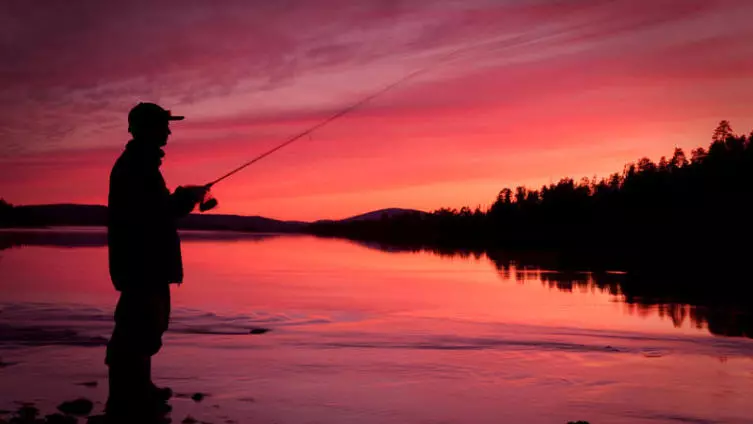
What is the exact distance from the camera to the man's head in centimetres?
665

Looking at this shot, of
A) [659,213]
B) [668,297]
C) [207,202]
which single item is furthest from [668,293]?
[659,213]

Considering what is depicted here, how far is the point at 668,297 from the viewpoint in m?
23.9

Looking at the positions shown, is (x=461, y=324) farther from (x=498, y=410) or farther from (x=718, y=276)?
(x=718, y=276)

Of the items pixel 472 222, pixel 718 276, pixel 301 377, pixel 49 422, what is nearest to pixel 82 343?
pixel 301 377

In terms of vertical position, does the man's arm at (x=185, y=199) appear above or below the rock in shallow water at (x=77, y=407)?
above

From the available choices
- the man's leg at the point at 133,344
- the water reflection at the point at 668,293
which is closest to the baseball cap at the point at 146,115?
the man's leg at the point at 133,344

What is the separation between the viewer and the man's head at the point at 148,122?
6.65 m

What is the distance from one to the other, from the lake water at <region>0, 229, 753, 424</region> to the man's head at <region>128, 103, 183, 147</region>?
301cm

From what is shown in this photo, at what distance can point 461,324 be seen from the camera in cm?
1712

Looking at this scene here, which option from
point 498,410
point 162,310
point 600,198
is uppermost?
point 600,198

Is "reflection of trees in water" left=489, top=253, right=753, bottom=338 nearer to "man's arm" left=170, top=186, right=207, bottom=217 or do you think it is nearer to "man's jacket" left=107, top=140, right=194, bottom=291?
"man's arm" left=170, top=186, right=207, bottom=217

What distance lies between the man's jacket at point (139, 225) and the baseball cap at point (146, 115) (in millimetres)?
243

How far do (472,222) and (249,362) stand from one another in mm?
151787

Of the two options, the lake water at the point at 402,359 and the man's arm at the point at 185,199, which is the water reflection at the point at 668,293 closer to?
the lake water at the point at 402,359
